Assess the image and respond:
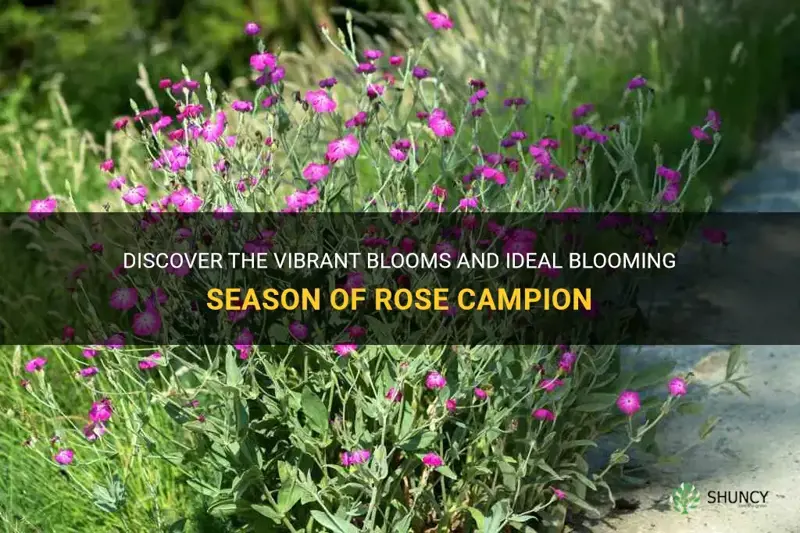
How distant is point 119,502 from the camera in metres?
Result: 2.25

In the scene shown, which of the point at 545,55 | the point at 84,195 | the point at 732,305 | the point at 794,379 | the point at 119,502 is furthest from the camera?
the point at 545,55

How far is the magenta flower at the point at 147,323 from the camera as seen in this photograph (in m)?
2.11

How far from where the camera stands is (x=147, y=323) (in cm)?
212

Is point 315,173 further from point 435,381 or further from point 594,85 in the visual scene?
point 594,85

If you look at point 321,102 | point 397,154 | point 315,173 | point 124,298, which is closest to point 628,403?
point 397,154

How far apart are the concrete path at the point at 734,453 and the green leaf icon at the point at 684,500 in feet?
0.05

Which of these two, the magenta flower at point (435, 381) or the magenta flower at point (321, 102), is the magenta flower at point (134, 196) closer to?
the magenta flower at point (321, 102)

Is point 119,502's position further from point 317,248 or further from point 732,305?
point 732,305

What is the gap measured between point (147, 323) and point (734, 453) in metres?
1.68

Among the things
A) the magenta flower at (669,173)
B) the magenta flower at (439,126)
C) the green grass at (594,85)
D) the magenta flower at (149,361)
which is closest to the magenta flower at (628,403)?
the magenta flower at (669,173)

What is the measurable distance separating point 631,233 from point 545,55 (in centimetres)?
270

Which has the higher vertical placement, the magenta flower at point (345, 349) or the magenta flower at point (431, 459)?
the magenta flower at point (345, 349)

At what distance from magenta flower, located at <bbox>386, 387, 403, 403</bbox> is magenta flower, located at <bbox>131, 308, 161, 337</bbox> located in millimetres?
483

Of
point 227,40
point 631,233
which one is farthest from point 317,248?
point 227,40
